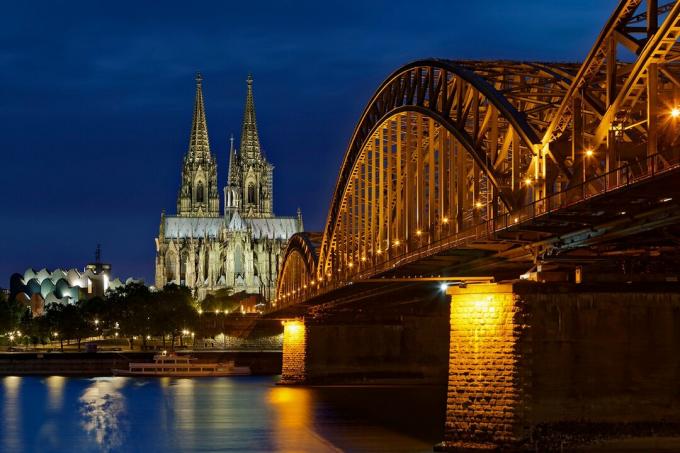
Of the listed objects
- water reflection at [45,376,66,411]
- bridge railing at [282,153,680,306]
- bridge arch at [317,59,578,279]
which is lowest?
water reflection at [45,376,66,411]

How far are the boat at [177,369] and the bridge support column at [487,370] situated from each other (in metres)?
98.0

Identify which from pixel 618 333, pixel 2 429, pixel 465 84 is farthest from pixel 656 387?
pixel 2 429

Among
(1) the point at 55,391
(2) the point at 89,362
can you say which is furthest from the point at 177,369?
(1) the point at 55,391

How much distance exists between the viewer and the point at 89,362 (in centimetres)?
15262

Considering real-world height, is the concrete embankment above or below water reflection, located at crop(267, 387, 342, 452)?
above

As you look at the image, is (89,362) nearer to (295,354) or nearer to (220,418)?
(295,354)

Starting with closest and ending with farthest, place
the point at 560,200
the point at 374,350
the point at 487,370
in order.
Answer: the point at 560,200 < the point at 487,370 < the point at 374,350

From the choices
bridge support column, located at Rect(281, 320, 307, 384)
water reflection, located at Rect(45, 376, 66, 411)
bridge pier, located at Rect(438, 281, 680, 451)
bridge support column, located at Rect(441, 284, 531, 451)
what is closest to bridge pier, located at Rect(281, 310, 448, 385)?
bridge support column, located at Rect(281, 320, 307, 384)

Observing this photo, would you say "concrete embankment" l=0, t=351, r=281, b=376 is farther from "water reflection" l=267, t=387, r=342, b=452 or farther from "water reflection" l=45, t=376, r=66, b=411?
"water reflection" l=267, t=387, r=342, b=452

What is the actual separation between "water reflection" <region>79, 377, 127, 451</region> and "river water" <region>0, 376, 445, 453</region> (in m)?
0.06

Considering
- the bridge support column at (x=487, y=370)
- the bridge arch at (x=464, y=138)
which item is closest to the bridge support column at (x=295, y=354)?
the bridge arch at (x=464, y=138)

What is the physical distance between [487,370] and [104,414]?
44.2 meters

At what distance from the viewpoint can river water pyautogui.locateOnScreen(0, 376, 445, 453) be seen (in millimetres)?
64625

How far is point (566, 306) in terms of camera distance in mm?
46031
